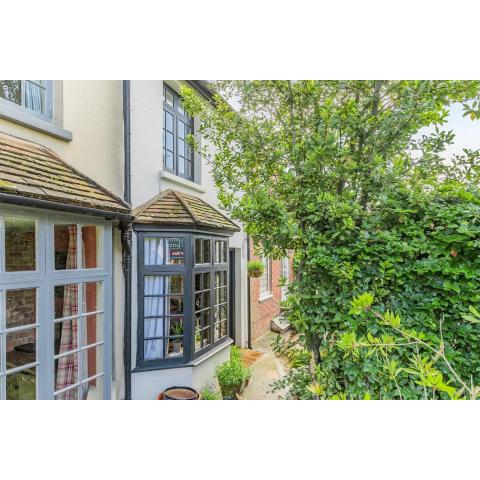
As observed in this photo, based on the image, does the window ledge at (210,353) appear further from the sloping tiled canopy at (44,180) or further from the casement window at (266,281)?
the casement window at (266,281)

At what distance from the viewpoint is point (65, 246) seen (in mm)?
3527

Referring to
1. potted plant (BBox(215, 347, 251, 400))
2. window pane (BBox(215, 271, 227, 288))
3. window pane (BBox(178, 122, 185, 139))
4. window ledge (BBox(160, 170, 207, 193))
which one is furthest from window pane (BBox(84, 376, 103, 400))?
window pane (BBox(178, 122, 185, 139))

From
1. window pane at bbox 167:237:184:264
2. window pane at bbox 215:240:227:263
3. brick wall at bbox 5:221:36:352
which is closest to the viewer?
brick wall at bbox 5:221:36:352

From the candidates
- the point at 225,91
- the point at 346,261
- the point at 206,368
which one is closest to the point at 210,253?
the point at 206,368

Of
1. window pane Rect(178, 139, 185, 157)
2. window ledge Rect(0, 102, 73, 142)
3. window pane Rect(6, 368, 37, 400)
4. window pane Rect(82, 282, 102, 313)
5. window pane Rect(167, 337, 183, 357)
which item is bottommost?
Answer: window pane Rect(167, 337, 183, 357)

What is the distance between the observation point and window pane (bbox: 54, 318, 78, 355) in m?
3.53

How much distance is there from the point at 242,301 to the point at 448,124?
631 centimetres

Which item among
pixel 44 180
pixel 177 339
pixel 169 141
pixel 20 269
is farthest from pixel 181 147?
pixel 20 269

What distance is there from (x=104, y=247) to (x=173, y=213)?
1.43 metres

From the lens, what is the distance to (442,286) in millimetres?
2627

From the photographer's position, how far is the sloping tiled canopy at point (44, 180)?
282 centimetres

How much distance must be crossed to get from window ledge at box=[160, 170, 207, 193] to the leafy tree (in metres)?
2.31

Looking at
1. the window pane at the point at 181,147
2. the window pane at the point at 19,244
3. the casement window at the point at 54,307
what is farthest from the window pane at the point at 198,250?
the window pane at the point at 19,244

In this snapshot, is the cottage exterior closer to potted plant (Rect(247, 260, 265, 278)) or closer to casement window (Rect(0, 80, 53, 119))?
casement window (Rect(0, 80, 53, 119))
